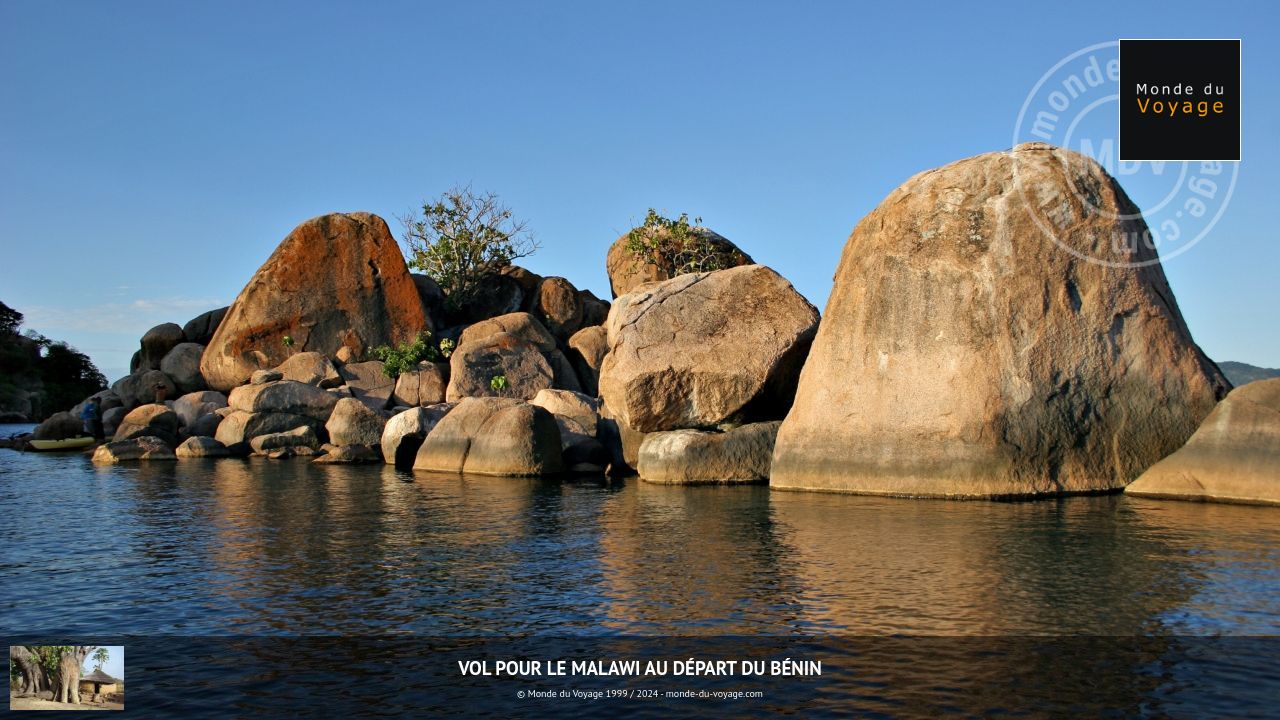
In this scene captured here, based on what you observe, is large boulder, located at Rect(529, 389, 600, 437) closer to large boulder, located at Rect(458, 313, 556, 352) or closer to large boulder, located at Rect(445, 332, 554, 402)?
large boulder, located at Rect(445, 332, 554, 402)

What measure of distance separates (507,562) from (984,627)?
694 cm

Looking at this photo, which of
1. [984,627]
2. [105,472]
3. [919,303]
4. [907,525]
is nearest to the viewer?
[984,627]

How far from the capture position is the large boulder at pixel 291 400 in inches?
1540

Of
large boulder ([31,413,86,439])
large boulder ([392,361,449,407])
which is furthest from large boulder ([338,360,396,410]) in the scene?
large boulder ([31,413,86,439])

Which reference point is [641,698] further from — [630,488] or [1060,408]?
[630,488]

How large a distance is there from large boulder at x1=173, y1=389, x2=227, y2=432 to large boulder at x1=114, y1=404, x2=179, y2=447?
1.86ft

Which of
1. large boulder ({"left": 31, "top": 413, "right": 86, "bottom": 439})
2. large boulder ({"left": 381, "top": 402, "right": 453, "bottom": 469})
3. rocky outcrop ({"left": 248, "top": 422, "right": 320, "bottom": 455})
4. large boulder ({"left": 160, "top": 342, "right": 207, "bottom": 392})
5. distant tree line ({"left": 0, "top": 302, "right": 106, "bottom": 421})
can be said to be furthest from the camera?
distant tree line ({"left": 0, "top": 302, "right": 106, "bottom": 421})

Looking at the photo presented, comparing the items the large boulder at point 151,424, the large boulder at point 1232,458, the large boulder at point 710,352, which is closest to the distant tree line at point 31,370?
the large boulder at point 151,424

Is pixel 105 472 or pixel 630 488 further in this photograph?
pixel 105 472

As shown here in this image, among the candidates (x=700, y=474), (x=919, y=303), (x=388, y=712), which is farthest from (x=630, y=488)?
(x=388, y=712)

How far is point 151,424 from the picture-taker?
4038 centimetres

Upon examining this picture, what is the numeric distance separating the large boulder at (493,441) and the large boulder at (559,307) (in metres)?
18.3

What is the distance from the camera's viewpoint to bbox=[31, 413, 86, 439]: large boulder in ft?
144

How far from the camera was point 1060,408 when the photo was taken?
2112 cm
